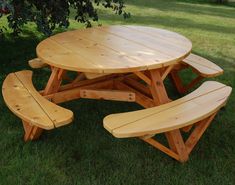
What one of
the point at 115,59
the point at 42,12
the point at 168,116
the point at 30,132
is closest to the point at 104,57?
the point at 115,59

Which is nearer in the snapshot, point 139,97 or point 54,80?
point 54,80

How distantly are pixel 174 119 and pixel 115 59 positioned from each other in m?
0.80

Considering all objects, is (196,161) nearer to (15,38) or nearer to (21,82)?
(21,82)

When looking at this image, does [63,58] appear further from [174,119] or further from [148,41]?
[174,119]

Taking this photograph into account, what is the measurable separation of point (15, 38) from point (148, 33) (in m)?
3.53

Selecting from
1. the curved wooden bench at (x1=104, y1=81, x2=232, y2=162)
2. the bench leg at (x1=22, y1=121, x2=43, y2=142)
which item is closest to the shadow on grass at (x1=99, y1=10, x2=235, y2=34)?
the curved wooden bench at (x1=104, y1=81, x2=232, y2=162)

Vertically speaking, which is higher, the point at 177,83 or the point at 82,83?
the point at 82,83

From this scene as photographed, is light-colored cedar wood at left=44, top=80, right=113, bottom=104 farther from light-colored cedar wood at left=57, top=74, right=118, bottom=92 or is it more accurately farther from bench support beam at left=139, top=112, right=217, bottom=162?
bench support beam at left=139, top=112, right=217, bottom=162

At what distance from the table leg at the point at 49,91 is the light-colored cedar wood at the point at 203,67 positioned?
1531 mm

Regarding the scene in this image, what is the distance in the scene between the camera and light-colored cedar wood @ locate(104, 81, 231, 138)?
256cm

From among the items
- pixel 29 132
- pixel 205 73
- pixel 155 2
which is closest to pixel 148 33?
Result: pixel 205 73

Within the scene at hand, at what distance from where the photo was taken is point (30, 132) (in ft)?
11.0

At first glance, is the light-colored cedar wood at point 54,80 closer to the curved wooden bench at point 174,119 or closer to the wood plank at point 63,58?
the wood plank at point 63,58

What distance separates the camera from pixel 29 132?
3367mm
